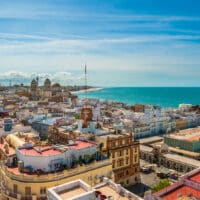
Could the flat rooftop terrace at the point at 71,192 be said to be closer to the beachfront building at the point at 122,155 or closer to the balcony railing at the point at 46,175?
the balcony railing at the point at 46,175

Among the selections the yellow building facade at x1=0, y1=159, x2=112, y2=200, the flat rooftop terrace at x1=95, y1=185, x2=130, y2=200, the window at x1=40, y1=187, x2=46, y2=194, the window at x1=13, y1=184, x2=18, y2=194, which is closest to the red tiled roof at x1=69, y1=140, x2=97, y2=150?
the yellow building facade at x1=0, y1=159, x2=112, y2=200

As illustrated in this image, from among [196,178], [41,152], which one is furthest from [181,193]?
[41,152]

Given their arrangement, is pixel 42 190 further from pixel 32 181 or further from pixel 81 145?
pixel 81 145

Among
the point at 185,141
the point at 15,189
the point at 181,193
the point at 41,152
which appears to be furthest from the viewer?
the point at 185,141

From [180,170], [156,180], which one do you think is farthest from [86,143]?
[180,170]

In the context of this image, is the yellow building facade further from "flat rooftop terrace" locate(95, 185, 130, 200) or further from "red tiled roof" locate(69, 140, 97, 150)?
"flat rooftop terrace" locate(95, 185, 130, 200)

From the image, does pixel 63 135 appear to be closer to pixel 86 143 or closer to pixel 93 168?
pixel 86 143
